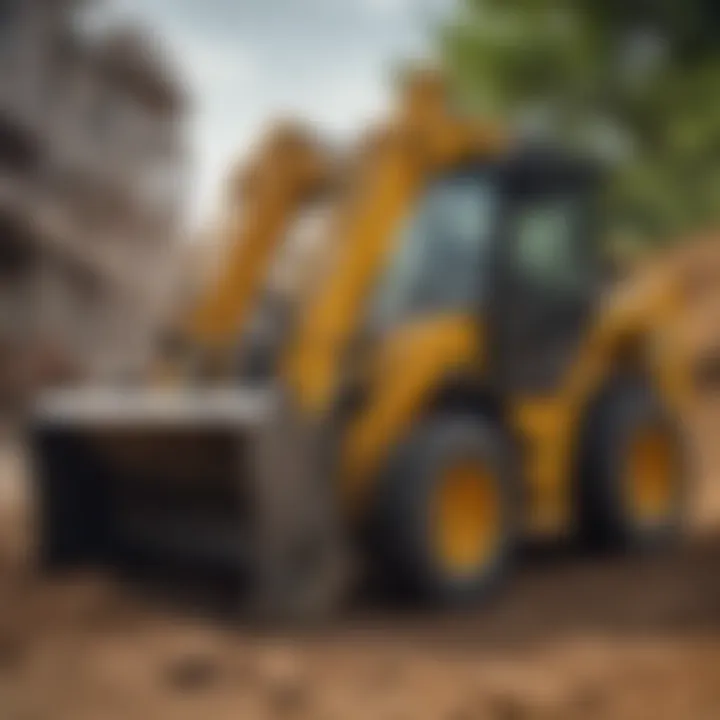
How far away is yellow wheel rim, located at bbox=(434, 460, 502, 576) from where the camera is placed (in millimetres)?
4156

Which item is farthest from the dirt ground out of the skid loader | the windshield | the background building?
the background building

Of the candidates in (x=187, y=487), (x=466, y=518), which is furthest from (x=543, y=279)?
(x=187, y=487)

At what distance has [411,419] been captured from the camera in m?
4.15

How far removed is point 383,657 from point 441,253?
1.32m

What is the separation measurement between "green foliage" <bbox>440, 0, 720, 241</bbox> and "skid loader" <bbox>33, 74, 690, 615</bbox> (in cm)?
544

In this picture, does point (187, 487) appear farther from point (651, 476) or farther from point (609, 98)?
point (609, 98)

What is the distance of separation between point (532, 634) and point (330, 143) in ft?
5.49

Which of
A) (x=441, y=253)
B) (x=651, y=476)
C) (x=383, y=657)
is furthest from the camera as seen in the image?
(x=651, y=476)

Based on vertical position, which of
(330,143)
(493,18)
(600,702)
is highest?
(493,18)

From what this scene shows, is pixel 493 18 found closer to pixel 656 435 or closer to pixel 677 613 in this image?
pixel 656 435

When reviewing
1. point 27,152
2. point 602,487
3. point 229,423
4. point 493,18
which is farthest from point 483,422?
point 493,18

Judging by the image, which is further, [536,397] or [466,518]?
[536,397]

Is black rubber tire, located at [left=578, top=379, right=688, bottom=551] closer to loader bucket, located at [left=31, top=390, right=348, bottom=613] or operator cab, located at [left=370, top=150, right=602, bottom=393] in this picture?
operator cab, located at [left=370, top=150, right=602, bottom=393]

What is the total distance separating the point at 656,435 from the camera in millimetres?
5125
